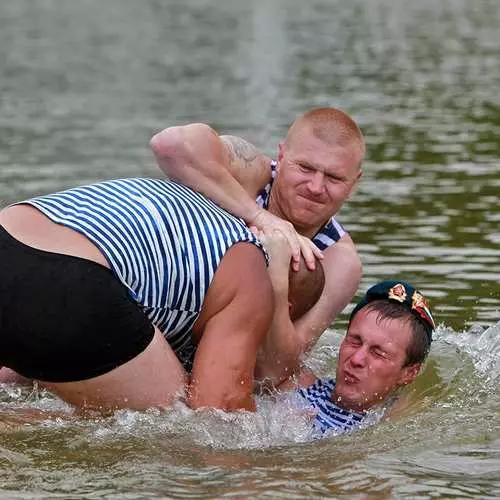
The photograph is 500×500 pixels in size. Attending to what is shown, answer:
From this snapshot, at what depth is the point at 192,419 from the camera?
7086 mm

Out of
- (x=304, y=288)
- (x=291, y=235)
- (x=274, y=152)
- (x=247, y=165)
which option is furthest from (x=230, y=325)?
(x=274, y=152)

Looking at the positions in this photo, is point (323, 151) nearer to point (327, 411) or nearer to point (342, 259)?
point (342, 259)

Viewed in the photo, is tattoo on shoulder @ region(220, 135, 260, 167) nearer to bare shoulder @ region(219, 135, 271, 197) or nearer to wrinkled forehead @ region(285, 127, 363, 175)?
bare shoulder @ region(219, 135, 271, 197)

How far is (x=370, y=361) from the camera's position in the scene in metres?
7.97

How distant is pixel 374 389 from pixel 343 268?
665mm

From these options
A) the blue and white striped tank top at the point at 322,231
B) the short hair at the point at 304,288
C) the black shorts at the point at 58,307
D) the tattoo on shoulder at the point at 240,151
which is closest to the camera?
the black shorts at the point at 58,307

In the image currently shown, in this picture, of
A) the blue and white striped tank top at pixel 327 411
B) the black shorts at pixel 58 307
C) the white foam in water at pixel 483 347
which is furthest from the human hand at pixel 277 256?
the white foam in water at pixel 483 347

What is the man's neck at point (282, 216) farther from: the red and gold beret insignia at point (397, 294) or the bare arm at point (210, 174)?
the red and gold beret insignia at point (397, 294)

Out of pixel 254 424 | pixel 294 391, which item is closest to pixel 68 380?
pixel 254 424

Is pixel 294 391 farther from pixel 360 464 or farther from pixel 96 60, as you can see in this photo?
pixel 96 60

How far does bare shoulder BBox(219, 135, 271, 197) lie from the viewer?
318 inches

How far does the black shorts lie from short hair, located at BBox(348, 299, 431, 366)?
1.81m

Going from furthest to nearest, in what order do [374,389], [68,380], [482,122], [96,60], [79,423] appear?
[96,60]
[482,122]
[374,389]
[79,423]
[68,380]

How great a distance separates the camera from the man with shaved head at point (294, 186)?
300 inches
